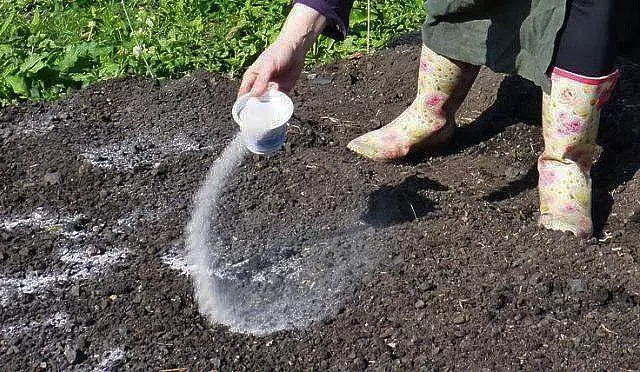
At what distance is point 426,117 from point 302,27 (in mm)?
1082

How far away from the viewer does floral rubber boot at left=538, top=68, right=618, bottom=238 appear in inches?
122

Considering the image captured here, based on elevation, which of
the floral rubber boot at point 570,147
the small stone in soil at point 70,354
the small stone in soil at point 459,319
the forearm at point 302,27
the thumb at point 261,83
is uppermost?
the forearm at point 302,27

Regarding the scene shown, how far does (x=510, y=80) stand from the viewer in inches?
161

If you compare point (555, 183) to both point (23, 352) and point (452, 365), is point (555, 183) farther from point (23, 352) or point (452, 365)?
point (23, 352)

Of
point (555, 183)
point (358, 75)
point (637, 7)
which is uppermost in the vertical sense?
point (637, 7)

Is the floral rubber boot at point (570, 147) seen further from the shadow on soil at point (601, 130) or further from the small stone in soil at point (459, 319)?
the small stone in soil at point (459, 319)

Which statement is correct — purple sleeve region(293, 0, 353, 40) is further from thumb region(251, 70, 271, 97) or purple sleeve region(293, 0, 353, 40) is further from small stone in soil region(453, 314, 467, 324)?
small stone in soil region(453, 314, 467, 324)

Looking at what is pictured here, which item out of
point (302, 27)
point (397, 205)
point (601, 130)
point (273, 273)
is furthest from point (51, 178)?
point (601, 130)

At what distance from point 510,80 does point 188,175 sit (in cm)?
133

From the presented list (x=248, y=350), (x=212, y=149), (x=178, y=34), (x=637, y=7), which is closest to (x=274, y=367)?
(x=248, y=350)

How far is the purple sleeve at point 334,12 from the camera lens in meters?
2.72

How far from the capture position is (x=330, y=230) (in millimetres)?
3275

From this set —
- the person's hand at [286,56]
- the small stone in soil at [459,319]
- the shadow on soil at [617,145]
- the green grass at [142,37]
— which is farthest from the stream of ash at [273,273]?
the green grass at [142,37]

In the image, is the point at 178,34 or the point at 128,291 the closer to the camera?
the point at 128,291
